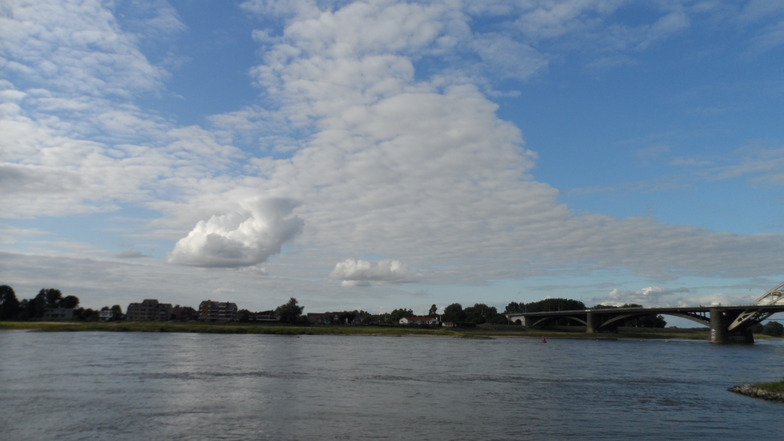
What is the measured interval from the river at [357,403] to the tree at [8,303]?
5930 inches

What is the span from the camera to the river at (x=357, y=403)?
26609 millimetres

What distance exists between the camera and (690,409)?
35812mm

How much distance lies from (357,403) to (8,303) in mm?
197107

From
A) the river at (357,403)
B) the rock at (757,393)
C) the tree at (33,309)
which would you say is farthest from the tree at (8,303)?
the rock at (757,393)

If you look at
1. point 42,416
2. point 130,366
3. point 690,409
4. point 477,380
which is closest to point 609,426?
point 690,409

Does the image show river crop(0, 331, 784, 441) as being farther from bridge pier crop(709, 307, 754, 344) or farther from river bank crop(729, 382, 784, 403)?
bridge pier crop(709, 307, 754, 344)

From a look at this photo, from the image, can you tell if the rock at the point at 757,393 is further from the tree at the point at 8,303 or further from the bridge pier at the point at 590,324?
the tree at the point at 8,303

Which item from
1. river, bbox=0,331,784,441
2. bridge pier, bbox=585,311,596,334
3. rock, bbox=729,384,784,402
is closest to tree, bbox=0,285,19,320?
river, bbox=0,331,784,441

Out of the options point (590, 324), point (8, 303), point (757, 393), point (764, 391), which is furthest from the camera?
point (590, 324)

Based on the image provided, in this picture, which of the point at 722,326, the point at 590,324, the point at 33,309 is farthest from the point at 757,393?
the point at 33,309

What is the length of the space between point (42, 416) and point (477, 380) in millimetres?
33698

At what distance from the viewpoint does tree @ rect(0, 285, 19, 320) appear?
180750 millimetres

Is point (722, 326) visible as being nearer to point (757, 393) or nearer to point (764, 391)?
point (757, 393)

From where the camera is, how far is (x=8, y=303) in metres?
182
